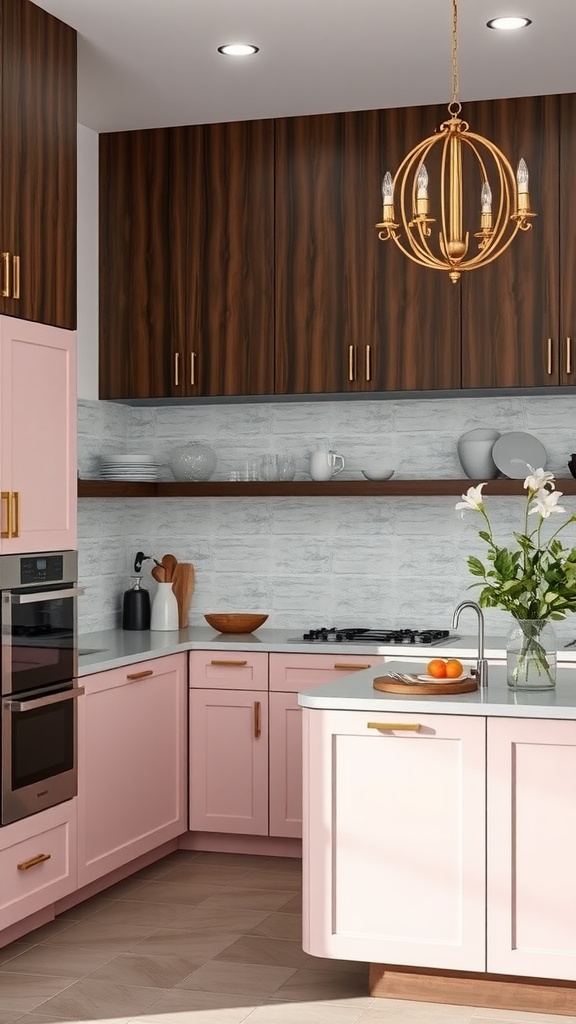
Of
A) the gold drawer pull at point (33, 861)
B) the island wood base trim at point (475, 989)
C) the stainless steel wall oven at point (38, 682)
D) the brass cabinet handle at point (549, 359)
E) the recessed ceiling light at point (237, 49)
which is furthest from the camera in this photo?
the brass cabinet handle at point (549, 359)

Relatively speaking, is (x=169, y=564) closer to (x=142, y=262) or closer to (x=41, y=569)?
(x=142, y=262)

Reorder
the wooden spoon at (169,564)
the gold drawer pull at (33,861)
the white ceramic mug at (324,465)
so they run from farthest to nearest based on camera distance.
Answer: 1. the wooden spoon at (169,564)
2. the white ceramic mug at (324,465)
3. the gold drawer pull at (33,861)

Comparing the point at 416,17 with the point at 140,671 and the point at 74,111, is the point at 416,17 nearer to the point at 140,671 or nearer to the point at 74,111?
the point at 74,111

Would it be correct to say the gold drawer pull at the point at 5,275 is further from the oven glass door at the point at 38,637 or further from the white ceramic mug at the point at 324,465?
the white ceramic mug at the point at 324,465

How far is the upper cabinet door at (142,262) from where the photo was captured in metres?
5.55

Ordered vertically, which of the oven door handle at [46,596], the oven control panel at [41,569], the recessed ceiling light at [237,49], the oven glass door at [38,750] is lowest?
the oven glass door at [38,750]

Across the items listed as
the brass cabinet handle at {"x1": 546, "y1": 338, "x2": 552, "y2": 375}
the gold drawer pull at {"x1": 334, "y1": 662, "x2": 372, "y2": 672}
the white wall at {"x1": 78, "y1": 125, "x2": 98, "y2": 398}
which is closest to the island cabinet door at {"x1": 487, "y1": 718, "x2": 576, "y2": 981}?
the gold drawer pull at {"x1": 334, "y1": 662, "x2": 372, "y2": 672}

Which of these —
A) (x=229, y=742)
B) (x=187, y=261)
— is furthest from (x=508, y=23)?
(x=229, y=742)

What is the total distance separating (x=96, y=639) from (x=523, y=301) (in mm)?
2259

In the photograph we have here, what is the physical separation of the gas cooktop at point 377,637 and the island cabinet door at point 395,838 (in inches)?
63.5

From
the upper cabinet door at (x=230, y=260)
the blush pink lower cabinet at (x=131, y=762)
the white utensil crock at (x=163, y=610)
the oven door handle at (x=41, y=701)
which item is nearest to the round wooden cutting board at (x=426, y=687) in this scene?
the oven door handle at (x=41, y=701)

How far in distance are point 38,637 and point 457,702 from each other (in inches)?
55.5

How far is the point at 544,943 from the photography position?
3.38m

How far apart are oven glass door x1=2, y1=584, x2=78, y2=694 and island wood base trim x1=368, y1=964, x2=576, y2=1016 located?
4.46 feet
